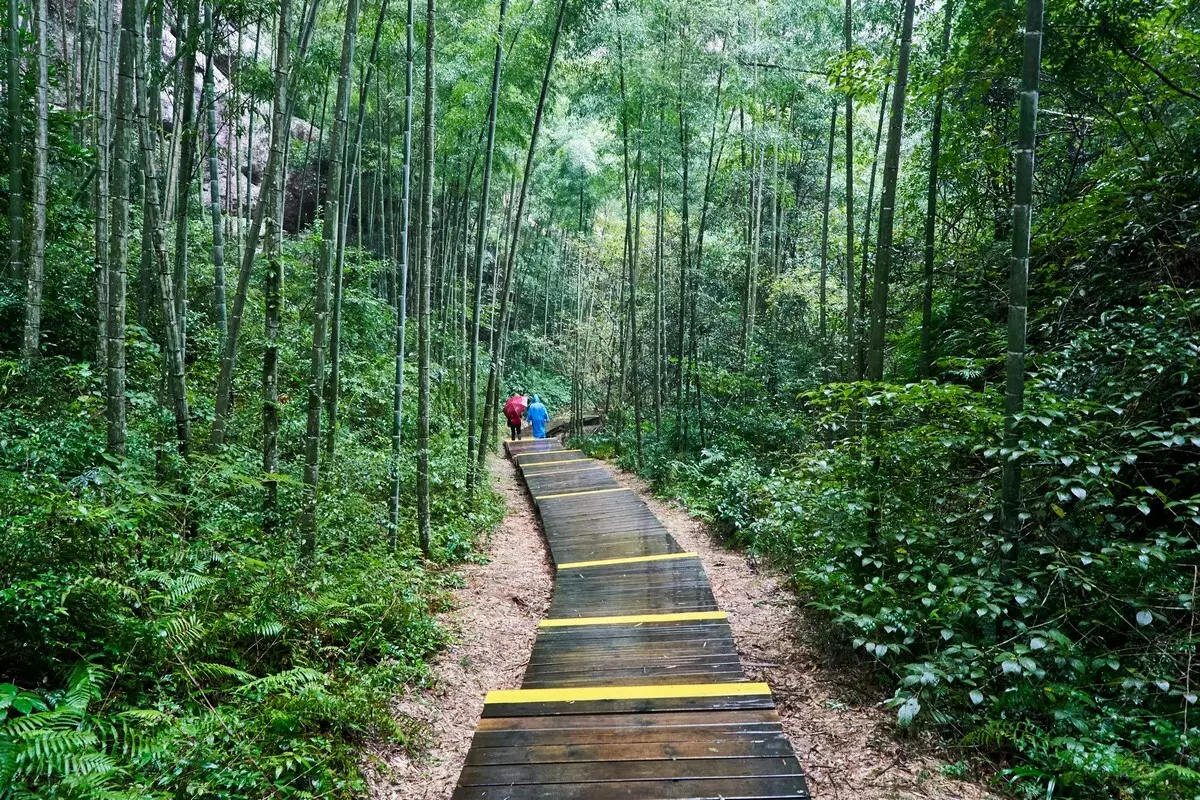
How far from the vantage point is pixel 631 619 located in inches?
147

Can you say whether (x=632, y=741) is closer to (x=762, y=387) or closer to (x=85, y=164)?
(x=762, y=387)

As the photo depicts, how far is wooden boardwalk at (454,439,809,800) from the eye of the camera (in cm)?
219

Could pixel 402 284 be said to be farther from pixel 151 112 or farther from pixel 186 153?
pixel 151 112

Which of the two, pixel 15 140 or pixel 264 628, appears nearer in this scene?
pixel 264 628

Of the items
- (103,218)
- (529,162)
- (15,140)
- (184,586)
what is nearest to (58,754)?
(184,586)

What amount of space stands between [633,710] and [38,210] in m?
5.49

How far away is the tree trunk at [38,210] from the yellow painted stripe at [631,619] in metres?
4.25

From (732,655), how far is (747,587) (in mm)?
1450

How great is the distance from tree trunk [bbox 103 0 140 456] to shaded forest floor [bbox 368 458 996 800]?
87.8 inches

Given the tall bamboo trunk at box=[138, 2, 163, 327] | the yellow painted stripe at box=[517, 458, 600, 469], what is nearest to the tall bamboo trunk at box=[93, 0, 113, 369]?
the tall bamboo trunk at box=[138, 2, 163, 327]

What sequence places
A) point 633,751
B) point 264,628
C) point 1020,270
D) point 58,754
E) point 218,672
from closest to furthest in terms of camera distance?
point 58,754
point 633,751
point 218,672
point 1020,270
point 264,628

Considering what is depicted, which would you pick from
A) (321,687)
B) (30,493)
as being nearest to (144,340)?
(30,493)

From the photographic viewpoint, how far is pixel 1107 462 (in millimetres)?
2652

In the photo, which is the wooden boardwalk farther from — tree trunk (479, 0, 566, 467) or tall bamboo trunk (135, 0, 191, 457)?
tree trunk (479, 0, 566, 467)
